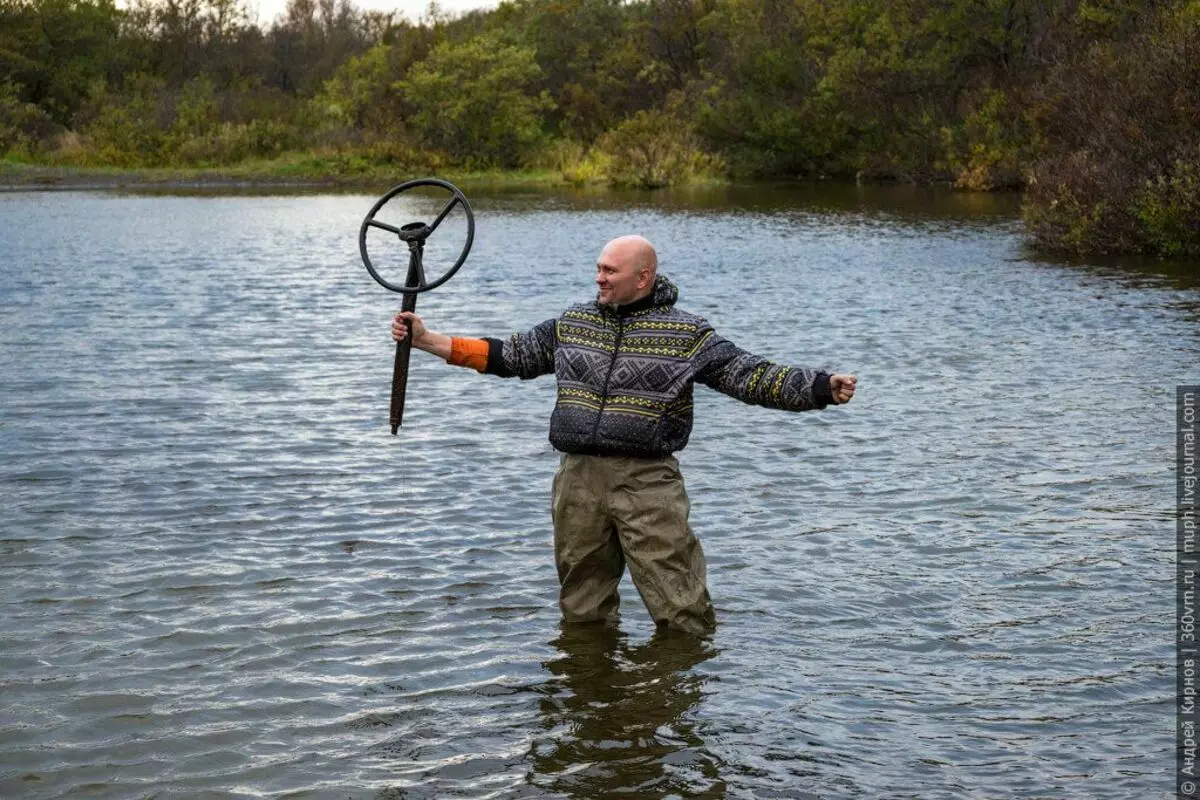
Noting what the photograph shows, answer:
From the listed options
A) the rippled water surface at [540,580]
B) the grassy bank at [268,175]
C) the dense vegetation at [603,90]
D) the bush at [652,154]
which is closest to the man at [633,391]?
the rippled water surface at [540,580]

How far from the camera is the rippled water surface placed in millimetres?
6297

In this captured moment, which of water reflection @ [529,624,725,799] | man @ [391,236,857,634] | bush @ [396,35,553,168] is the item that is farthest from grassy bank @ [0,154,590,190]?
man @ [391,236,857,634]

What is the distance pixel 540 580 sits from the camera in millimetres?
8781

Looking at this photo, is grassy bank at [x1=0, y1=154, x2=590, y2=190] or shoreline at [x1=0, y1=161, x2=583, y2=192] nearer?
shoreline at [x1=0, y1=161, x2=583, y2=192]

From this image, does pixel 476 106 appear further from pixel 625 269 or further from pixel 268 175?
pixel 625 269

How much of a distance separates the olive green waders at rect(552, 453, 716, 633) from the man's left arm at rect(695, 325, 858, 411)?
1.46 ft

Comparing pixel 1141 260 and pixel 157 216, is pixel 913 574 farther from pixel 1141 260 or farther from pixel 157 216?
pixel 157 216

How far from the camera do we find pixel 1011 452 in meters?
12.0

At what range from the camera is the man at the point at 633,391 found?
6773mm

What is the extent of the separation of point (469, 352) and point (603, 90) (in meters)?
74.0

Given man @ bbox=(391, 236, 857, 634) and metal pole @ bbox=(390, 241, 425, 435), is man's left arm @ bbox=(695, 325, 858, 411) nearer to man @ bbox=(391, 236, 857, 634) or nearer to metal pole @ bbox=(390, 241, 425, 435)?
man @ bbox=(391, 236, 857, 634)

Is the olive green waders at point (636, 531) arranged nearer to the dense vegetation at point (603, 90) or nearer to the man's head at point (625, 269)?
the man's head at point (625, 269)

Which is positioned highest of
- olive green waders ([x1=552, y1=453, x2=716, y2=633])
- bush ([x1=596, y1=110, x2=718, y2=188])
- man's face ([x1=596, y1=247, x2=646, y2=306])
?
bush ([x1=596, y1=110, x2=718, y2=188])

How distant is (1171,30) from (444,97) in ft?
145
